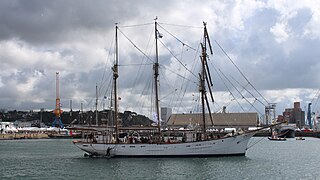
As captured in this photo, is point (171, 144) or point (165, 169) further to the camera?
point (171, 144)

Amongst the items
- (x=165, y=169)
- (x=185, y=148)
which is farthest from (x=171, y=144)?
(x=165, y=169)

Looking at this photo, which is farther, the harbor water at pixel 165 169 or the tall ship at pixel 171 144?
the tall ship at pixel 171 144

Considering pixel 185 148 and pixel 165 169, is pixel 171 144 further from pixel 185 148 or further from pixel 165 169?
pixel 165 169

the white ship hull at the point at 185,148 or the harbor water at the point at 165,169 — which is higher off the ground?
the white ship hull at the point at 185,148

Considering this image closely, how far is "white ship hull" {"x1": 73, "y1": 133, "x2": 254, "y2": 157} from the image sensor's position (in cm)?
7319

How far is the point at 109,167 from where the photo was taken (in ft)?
205

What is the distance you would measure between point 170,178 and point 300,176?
16155 millimetres

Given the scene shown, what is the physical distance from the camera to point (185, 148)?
2886 inches

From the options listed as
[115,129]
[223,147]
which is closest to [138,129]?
[115,129]

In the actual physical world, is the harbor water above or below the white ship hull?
below

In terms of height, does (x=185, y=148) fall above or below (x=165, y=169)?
above

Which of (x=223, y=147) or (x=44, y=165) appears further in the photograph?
(x=223, y=147)

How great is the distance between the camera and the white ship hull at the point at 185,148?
73.2 m

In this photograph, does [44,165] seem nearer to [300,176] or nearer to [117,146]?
[117,146]
